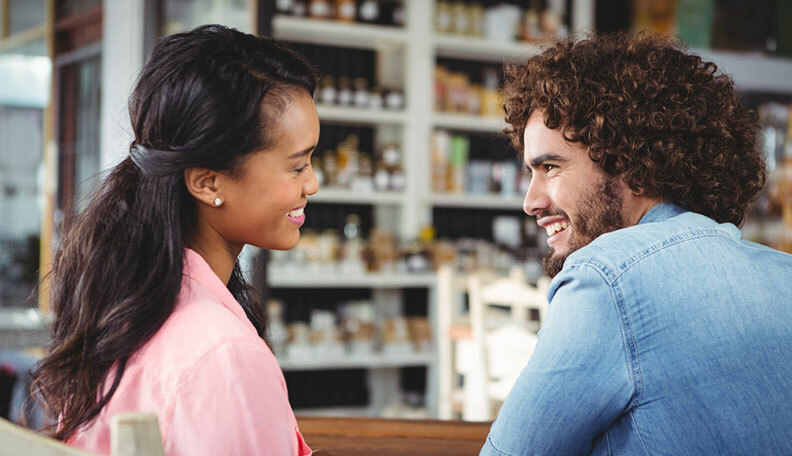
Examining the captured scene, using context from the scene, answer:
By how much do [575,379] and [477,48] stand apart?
348 cm

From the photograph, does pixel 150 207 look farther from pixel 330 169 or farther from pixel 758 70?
pixel 758 70

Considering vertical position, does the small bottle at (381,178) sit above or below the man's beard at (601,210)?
below

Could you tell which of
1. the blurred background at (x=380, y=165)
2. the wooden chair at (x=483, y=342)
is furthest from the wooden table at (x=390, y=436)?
the blurred background at (x=380, y=165)

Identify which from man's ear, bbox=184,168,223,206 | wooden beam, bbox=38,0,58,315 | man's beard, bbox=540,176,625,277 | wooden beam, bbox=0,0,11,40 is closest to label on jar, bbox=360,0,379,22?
Result: wooden beam, bbox=38,0,58,315

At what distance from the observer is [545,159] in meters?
1.11

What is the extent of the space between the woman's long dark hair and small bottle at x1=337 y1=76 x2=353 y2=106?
295cm

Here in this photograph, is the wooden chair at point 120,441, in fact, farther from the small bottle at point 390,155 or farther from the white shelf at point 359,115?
the small bottle at point 390,155

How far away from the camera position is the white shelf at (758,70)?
440cm

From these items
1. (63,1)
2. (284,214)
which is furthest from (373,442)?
(63,1)

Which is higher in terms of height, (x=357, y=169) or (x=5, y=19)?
(x=5, y=19)

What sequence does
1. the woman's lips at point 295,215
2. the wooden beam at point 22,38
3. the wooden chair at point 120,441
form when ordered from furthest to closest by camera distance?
the wooden beam at point 22,38 < the woman's lips at point 295,215 < the wooden chair at point 120,441

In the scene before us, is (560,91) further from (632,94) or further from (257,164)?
(257,164)

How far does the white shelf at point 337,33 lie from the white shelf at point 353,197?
2.66 feet

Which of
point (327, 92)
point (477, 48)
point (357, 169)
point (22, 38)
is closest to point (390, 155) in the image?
point (357, 169)
